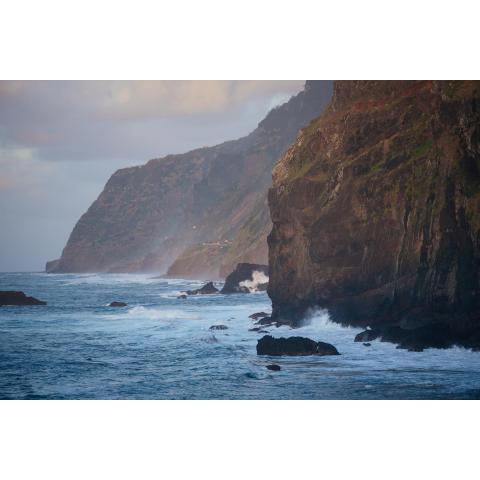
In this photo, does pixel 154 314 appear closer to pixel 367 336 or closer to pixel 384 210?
pixel 367 336

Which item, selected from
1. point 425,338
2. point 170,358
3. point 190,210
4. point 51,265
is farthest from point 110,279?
point 425,338

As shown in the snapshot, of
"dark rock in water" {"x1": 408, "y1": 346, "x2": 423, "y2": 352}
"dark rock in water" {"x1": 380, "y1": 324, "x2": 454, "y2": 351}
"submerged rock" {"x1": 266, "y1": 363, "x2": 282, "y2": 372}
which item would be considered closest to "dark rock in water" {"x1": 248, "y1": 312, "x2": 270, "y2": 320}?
"submerged rock" {"x1": 266, "y1": 363, "x2": 282, "y2": 372}

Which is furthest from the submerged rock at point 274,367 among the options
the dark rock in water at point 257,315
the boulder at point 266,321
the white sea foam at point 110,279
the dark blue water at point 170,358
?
the white sea foam at point 110,279

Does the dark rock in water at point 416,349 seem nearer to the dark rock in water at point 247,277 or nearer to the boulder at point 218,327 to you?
the dark rock in water at point 247,277
